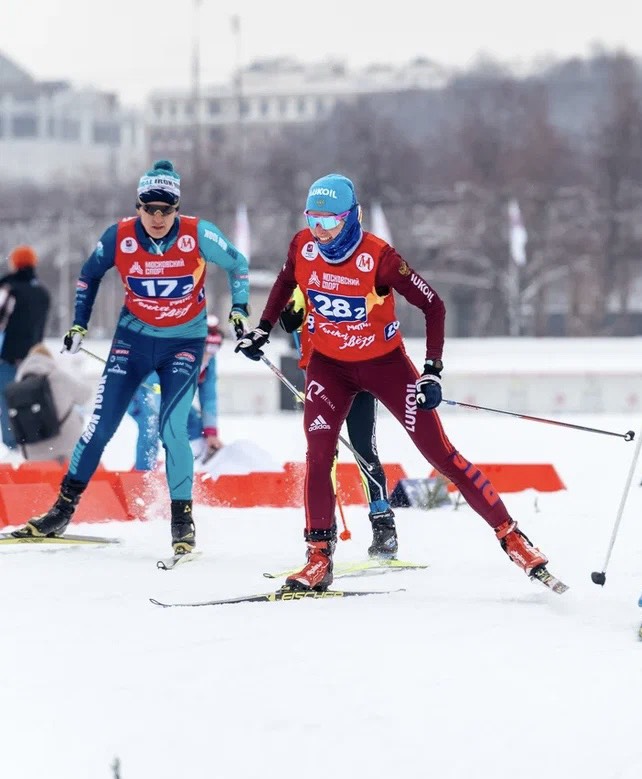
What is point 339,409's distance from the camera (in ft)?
19.8

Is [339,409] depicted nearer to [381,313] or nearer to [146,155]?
[381,313]

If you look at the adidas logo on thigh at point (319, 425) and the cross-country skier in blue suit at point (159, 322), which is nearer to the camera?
the adidas logo on thigh at point (319, 425)

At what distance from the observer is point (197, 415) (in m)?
10.3

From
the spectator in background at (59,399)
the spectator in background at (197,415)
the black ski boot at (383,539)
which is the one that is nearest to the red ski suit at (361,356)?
the black ski boot at (383,539)

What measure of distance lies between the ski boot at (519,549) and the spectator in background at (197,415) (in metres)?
3.62

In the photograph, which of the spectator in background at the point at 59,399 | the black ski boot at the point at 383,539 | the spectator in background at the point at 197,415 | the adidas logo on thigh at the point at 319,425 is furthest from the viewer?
the spectator in background at the point at 59,399

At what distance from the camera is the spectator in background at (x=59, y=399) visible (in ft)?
32.3

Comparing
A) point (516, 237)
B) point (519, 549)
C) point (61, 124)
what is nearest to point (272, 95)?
point (61, 124)

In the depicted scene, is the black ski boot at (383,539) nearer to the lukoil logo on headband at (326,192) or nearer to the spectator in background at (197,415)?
the lukoil logo on headband at (326,192)

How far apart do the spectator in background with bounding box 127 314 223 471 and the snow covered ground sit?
6.46 feet

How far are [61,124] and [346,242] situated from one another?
128m

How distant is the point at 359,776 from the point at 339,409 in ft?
8.50

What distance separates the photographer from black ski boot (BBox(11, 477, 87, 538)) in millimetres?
6926

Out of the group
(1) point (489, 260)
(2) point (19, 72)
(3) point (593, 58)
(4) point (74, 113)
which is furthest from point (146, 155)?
(1) point (489, 260)
